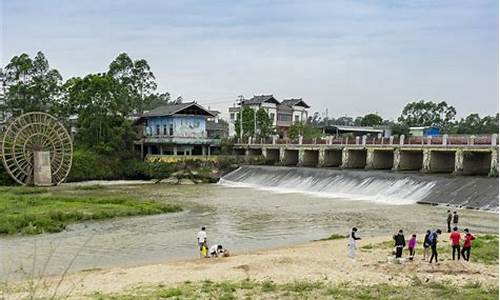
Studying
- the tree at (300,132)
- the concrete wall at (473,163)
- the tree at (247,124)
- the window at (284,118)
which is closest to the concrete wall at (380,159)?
the concrete wall at (473,163)

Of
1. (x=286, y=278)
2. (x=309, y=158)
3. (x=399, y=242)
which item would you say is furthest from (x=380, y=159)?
(x=286, y=278)

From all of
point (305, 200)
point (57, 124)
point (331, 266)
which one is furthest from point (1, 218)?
point (57, 124)

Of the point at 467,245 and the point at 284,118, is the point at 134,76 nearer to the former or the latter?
the point at 284,118

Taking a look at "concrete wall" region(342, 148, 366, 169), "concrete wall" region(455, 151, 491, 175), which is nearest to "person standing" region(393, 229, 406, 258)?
"concrete wall" region(455, 151, 491, 175)

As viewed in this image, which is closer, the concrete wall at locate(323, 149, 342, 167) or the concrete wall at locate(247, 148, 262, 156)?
the concrete wall at locate(323, 149, 342, 167)

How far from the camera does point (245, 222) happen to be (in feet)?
89.2

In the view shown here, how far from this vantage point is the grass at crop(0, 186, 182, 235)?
78.4ft

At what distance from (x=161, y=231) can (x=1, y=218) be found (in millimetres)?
7255

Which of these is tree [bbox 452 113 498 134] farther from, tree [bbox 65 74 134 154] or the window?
tree [bbox 65 74 134 154]

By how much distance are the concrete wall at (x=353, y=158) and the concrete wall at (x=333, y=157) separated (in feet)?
7.11

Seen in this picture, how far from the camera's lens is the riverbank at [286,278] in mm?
13406

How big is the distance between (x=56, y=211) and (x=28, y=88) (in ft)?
116

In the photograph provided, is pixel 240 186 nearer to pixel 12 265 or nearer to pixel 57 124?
pixel 57 124

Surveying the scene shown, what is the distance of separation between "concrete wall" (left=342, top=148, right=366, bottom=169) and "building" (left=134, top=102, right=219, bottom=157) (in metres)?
17.3
